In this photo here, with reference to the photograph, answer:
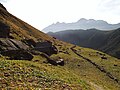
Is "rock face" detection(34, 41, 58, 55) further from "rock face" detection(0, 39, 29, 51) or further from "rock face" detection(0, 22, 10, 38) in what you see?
"rock face" detection(0, 39, 29, 51)

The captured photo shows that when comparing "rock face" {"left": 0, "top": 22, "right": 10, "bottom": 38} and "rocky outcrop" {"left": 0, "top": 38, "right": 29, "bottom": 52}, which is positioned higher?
"rock face" {"left": 0, "top": 22, "right": 10, "bottom": 38}

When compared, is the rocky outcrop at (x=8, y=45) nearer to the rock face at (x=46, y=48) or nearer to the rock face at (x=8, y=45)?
the rock face at (x=8, y=45)

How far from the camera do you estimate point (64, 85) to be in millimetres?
34969

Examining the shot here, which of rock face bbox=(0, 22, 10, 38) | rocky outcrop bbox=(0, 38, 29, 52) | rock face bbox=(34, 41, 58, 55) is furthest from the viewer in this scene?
rock face bbox=(34, 41, 58, 55)

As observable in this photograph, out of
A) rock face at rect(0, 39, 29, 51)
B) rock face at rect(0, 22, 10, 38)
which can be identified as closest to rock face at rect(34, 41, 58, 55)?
rock face at rect(0, 22, 10, 38)

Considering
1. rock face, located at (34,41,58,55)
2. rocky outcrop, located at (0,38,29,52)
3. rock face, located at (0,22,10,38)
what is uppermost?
rock face, located at (0,22,10,38)

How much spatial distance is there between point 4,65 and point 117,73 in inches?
1794

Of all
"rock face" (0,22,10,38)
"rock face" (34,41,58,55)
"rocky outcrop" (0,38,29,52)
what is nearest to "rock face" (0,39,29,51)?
"rocky outcrop" (0,38,29,52)

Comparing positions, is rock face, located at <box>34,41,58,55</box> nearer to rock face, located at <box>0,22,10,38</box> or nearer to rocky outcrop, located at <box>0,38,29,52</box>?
rock face, located at <box>0,22,10,38</box>

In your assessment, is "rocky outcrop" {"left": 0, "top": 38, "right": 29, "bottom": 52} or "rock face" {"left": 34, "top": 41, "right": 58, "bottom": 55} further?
"rock face" {"left": 34, "top": 41, "right": 58, "bottom": 55}

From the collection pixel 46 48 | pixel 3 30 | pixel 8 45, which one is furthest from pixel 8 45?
pixel 46 48

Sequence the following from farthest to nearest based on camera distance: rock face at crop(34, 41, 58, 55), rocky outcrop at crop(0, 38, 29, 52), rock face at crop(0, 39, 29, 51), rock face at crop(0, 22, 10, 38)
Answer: rock face at crop(34, 41, 58, 55) → rock face at crop(0, 22, 10, 38) → rock face at crop(0, 39, 29, 51) → rocky outcrop at crop(0, 38, 29, 52)

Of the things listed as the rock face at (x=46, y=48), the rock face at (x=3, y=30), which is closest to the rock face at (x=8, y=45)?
the rock face at (x=3, y=30)

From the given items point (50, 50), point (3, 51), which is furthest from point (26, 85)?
point (50, 50)
